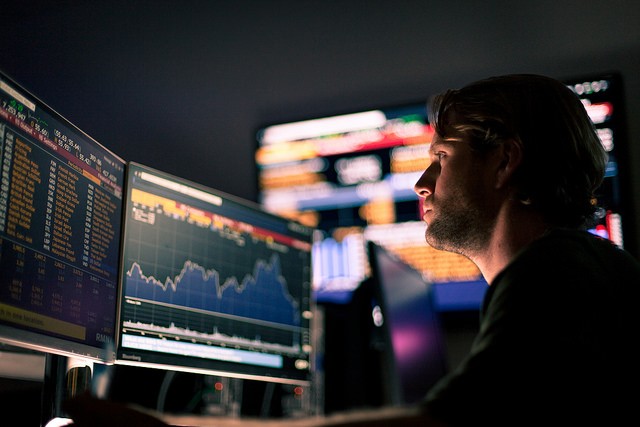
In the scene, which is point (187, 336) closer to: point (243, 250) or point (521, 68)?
point (243, 250)

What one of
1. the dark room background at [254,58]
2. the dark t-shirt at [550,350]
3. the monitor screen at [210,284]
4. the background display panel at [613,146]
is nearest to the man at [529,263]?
the dark t-shirt at [550,350]

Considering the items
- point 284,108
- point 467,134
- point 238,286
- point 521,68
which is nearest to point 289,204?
point 284,108

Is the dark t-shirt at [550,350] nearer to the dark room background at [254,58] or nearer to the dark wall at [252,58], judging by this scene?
the dark room background at [254,58]

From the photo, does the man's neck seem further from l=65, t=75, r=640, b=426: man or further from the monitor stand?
the monitor stand

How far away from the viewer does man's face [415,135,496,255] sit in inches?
56.4

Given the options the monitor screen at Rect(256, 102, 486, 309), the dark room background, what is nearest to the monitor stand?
the dark room background

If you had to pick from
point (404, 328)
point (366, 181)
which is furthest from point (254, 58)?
point (404, 328)

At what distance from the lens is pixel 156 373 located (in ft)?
7.04

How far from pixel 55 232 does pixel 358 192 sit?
1673 mm

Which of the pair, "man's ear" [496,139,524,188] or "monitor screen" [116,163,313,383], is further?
"monitor screen" [116,163,313,383]

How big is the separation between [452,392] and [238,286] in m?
1.14

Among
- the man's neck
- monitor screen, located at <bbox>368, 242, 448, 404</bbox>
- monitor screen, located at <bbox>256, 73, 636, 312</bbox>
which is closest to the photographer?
the man's neck

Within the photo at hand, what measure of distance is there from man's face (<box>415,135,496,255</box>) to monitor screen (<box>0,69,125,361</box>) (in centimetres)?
63

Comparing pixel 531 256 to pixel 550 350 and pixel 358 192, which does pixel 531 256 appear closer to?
pixel 550 350
